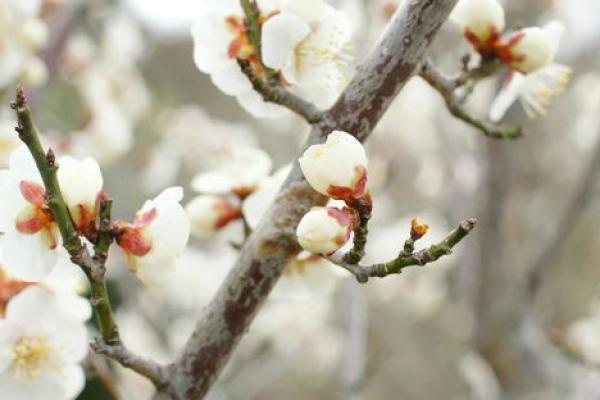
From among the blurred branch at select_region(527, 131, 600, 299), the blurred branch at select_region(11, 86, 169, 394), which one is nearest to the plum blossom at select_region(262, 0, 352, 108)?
the blurred branch at select_region(11, 86, 169, 394)

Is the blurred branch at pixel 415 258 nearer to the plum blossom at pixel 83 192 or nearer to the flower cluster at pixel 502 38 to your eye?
the plum blossom at pixel 83 192

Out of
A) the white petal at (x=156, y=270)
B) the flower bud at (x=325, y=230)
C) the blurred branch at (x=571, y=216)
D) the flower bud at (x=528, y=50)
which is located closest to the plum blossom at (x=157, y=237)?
the white petal at (x=156, y=270)

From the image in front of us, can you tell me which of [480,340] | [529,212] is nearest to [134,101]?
[480,340]

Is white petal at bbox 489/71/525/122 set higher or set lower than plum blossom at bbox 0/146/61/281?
higher

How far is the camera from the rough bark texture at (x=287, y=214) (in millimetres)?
717

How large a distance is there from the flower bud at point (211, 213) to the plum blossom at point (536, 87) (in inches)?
11.2

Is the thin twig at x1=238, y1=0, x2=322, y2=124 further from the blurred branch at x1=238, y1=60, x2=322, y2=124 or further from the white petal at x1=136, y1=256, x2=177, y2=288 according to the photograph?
the white petal at x1=136, y1=256, x2=177, y2=288

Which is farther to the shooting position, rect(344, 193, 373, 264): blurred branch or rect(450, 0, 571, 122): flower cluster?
rect(450, 0, 571, 122): flower cluster

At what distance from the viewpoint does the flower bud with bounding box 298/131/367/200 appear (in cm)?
64

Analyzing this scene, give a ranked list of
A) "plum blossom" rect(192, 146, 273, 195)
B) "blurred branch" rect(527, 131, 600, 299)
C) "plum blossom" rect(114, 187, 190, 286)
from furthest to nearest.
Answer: "blurred branch" rect(527, 131, 600, 299), "plum blossom" rect(192, 146, 273, 195), "plum blossom" rect(114, 187, 190, 286)

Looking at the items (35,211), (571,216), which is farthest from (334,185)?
(571,216)

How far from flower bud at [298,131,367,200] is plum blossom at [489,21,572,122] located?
292 millimetres

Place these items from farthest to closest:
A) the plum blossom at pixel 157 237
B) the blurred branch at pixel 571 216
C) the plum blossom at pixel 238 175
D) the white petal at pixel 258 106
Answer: the blurred branch at pixel 571 216 < the plum blossom at pixel 238 175 < the white petal at pixel 258 106 < the plum blossom at pixel 157 237

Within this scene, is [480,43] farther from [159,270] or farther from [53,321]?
[53,321]
